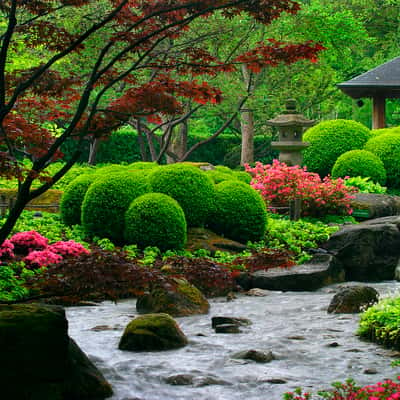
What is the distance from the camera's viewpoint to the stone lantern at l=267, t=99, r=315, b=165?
18625 mm

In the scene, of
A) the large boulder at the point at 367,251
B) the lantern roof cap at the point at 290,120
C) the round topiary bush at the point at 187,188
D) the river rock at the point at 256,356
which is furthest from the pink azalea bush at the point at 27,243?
the lantern roof cap at the point at 290,120

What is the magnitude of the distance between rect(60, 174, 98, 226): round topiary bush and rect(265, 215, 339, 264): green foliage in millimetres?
3664

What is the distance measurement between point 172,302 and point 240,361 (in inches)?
88.7

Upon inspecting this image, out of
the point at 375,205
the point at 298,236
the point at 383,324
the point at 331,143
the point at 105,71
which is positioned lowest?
the point at 383,324

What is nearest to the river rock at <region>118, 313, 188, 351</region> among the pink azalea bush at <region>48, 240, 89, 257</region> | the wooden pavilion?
the pink azalea bush at <region>48, 240, 89, 257</region>

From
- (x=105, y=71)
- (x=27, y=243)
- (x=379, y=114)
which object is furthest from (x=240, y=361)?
(x=379, y=114)

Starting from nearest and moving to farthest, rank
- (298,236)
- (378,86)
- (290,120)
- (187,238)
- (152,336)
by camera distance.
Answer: (152,336)
(187,238)
(298,236)
(290,120)
(378,86)

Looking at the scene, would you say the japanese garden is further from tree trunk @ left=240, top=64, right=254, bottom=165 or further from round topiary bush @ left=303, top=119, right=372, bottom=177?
tree trunk @ left=240, top=64, right=254, bottom=165

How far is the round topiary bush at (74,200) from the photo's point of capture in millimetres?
12469

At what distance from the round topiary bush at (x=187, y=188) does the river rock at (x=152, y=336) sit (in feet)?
17.4

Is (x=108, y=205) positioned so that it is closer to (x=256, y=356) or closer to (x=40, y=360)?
(x=256, y=356)

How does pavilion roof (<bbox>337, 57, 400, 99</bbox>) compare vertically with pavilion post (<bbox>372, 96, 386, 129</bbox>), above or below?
above

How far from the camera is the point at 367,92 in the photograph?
21453mm

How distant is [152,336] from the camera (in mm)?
6672
